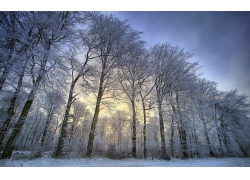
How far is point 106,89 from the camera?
283 inches

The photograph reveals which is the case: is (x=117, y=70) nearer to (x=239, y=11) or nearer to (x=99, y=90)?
(x=99, y=90)

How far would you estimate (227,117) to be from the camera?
10531 mm

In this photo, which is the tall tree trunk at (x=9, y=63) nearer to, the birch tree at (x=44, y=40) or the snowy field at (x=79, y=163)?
the birch tree at (x=44, y=40)

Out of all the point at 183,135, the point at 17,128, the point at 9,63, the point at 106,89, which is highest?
the point at 106,89

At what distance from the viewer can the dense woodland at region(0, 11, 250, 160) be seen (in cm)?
423

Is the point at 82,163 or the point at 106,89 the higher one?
the point at 106,89

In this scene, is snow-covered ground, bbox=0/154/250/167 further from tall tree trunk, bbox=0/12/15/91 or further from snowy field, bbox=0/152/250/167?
tall tree trunk, bbox=0/12/15/91

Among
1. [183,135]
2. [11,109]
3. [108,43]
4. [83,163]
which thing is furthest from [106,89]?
[183,135]

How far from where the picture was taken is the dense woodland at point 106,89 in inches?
166

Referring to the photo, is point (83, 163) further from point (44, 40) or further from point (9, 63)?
point (44, 40)

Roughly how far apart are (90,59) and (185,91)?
8066mm

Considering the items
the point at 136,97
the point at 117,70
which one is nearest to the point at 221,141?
the point at 136,97
